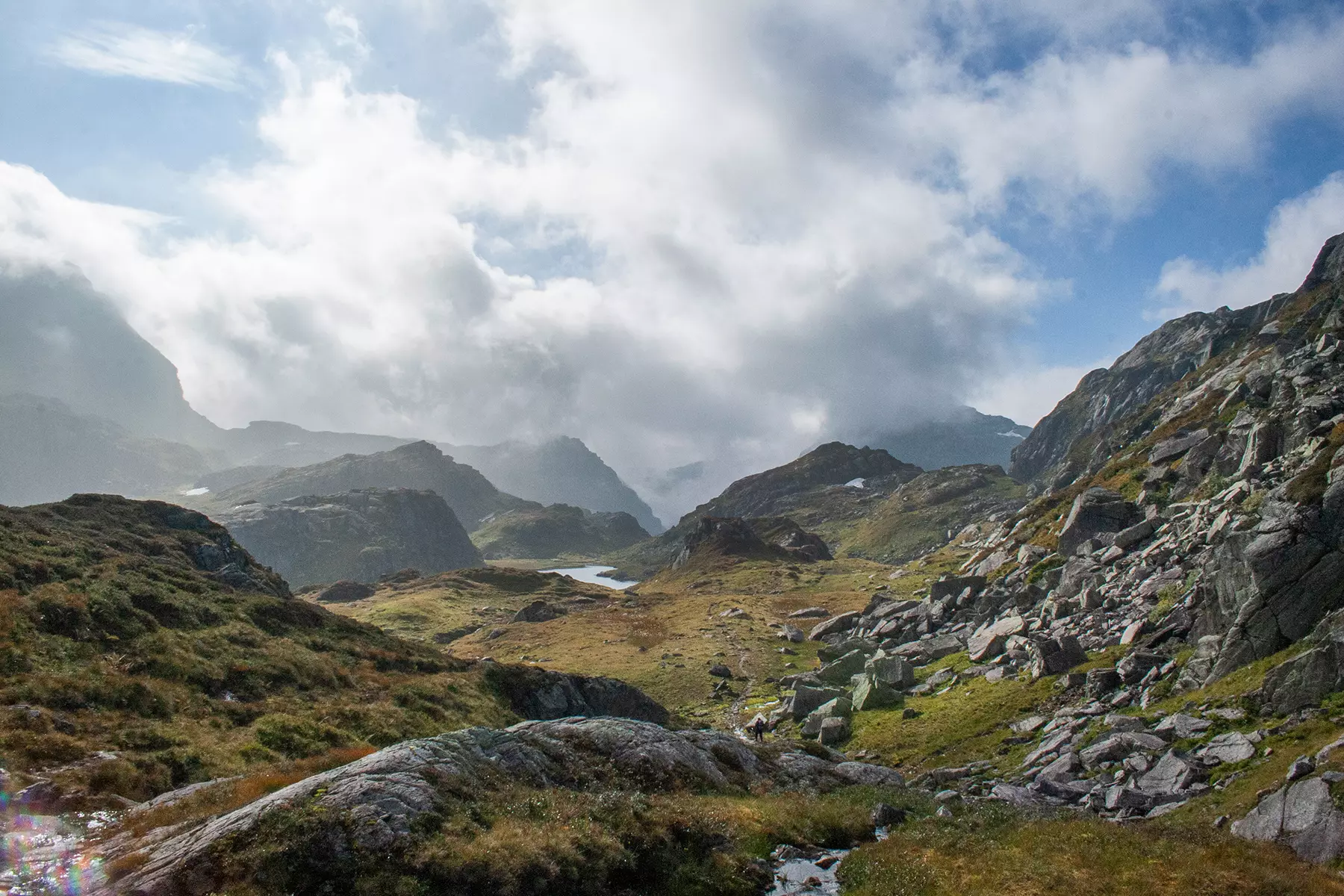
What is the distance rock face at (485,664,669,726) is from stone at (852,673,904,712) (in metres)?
18.4

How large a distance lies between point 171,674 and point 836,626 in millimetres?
88276

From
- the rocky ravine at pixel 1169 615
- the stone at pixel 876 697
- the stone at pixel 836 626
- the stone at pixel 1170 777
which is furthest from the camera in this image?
Answer: the stone at pixel 836 626

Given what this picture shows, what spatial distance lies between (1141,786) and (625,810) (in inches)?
Answer: 903

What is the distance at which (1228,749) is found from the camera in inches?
1108

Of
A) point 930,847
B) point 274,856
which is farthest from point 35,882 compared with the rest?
point 930,847

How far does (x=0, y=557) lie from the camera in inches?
1624

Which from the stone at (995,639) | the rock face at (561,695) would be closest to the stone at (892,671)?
the stone at (995,639)

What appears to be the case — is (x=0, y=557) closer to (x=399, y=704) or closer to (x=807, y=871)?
(x=399, y=704)

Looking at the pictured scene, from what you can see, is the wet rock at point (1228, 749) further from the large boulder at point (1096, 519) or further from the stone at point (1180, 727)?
the large boulder at point (1096, 519)

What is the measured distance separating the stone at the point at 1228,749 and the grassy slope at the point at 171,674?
4035cm

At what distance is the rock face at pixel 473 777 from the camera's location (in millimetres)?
16672

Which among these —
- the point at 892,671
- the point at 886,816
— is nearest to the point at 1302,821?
the point at 886,816

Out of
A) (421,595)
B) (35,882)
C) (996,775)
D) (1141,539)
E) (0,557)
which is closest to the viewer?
(35,882)

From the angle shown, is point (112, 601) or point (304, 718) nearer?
point (304, 718)
